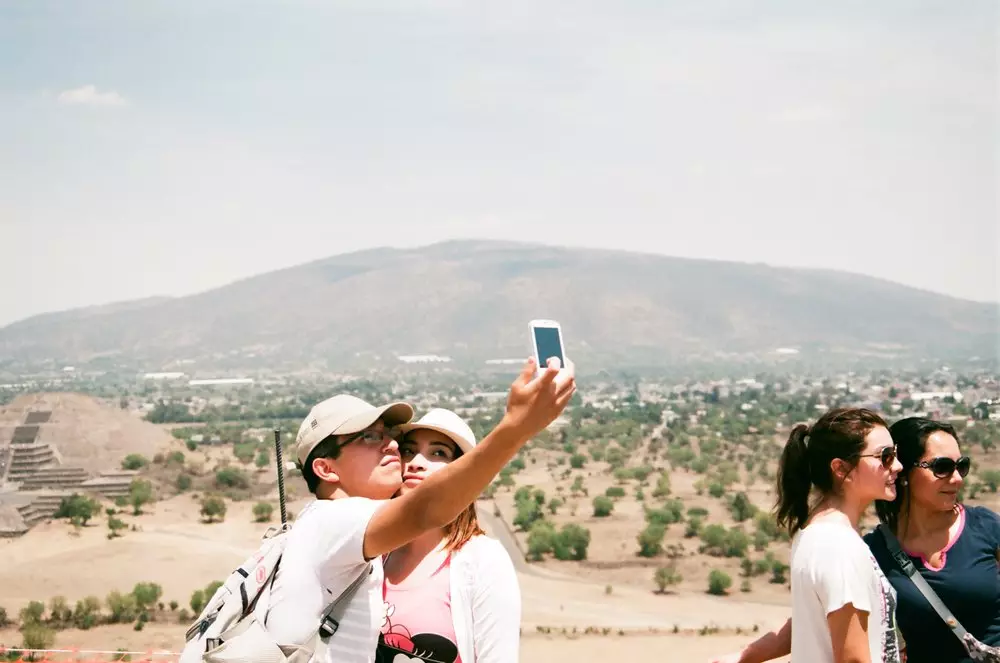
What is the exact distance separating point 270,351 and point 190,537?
146 m

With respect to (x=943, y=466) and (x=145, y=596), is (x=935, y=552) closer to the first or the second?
(x=943, y=466)

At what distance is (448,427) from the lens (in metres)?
3.81

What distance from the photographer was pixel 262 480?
52156 mm

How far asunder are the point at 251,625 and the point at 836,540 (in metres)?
1.85

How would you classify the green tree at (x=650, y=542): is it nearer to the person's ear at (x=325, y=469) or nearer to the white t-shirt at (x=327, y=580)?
the person's ear at (x=325, y=469)

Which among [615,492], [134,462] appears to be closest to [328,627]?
[615,492]

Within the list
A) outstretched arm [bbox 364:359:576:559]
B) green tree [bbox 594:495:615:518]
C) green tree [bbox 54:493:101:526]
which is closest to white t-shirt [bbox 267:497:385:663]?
outstretched arm [bbox 364:359:576:559]

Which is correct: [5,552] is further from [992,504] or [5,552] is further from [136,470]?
[992,504]

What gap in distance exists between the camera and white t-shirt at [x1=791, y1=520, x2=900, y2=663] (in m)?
3.50

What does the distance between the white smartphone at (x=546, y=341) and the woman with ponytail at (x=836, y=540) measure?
1.42m

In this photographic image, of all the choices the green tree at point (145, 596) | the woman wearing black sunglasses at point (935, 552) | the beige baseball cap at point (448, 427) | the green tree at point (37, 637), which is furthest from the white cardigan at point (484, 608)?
the green tree at point (145, 596)

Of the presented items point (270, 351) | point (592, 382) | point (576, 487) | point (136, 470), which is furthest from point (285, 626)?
point (270, 351)

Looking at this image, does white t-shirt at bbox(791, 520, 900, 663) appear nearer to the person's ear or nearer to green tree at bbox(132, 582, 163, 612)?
the person's ear

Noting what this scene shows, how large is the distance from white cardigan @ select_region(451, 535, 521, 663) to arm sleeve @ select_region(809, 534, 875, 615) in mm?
958
